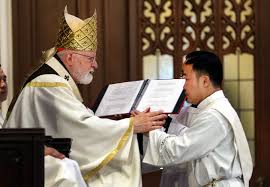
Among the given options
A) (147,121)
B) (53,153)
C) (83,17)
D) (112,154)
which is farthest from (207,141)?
(83,17)

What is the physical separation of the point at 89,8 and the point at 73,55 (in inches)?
45.0

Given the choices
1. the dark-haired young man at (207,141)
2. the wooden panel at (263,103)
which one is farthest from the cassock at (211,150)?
the wooden panel at (263,103)

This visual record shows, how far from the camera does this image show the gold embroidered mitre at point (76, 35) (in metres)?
3.42

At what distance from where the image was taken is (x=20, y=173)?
224 cm

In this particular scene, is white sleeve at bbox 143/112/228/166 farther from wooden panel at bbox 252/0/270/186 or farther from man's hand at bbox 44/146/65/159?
wooden panel at bbox 252/0/270/186

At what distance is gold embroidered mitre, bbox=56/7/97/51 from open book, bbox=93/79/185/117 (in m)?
0.28

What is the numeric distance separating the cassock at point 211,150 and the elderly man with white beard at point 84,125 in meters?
0.12

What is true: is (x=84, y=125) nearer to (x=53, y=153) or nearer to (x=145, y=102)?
(x=145, y=102)

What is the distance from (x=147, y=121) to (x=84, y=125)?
31 cm

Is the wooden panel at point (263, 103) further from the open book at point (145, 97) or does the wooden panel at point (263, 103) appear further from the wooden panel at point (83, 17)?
the open book at point (145, 97)

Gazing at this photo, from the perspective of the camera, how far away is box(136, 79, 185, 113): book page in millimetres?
3213

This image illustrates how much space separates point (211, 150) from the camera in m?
3.16

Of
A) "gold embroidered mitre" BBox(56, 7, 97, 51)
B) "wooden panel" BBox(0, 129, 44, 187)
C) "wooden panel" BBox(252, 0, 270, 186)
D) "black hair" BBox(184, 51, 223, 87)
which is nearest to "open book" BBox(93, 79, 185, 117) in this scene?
"black hair" BBox(184, 51, 223, 87)

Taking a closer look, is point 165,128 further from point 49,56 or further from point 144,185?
point 144,185
